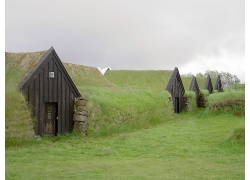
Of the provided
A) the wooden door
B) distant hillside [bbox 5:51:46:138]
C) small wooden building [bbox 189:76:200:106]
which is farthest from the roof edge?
small wooden building [bbox 189:76:200:106]

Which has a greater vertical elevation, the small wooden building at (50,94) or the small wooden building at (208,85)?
the small wooden building at (208,85)

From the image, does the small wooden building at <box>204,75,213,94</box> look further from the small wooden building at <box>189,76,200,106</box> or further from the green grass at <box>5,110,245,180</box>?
the green grass at <box>5,110,245,180</box>

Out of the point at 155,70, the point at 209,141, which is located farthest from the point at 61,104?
the point at 155,70

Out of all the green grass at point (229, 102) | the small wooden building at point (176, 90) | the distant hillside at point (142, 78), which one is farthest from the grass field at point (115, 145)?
the small wooden building at point (176, 90)

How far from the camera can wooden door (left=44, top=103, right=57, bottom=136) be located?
19672 mm

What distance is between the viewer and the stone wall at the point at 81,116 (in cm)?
2066

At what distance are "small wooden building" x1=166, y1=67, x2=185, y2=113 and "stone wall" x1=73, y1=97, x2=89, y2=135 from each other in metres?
16.0

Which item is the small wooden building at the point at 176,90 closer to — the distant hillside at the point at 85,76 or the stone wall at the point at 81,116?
the distant hillside at the point at 85,76

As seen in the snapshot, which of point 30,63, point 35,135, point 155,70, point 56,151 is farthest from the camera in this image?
point 155,70

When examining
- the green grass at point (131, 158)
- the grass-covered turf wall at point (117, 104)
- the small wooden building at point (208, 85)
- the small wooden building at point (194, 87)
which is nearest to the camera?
the green grass at point (131, 158)

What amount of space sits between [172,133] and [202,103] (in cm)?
2292

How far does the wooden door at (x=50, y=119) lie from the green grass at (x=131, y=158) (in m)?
0.78

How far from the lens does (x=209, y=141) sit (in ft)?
60.4
